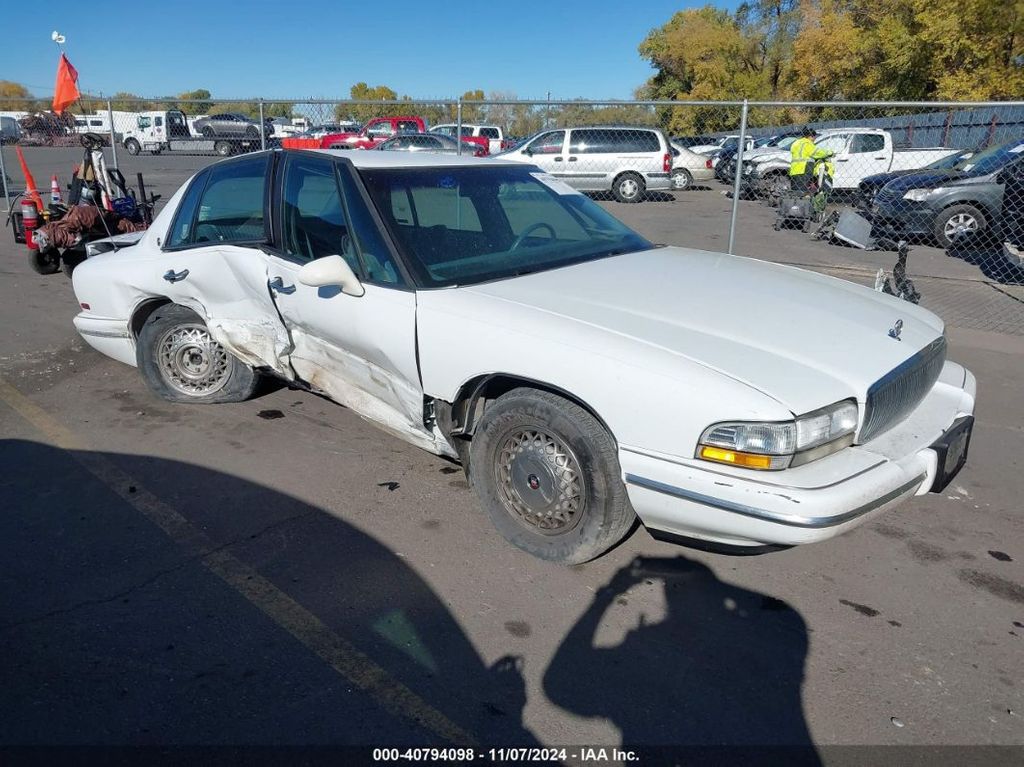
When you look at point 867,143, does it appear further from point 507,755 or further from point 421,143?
point 507,755

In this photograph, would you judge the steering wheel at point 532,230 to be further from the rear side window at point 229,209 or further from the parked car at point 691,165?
the parked car at point 691,165

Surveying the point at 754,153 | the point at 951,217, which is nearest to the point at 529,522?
the point at 951,217

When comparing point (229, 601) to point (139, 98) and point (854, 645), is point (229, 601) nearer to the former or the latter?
point (854, 645)

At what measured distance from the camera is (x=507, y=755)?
7.72ft

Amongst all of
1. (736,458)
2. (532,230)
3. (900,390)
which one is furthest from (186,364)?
(900,390)

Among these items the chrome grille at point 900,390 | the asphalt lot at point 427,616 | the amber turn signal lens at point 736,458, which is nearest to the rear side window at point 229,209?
the asphalt lot at point 427,616

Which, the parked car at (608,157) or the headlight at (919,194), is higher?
the parked car at (608,157)

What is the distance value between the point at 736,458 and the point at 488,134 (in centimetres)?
2724

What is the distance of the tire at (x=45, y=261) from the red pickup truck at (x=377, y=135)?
10.5 meters

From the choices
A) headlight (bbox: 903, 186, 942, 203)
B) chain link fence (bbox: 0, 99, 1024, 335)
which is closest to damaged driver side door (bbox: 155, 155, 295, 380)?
chain link fence (bbox: 0, 99, 1024, 335)

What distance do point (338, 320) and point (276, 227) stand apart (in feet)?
2.77

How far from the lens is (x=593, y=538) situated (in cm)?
315

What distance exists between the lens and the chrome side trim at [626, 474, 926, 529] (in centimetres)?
262

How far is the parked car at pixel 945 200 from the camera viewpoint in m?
11.5
